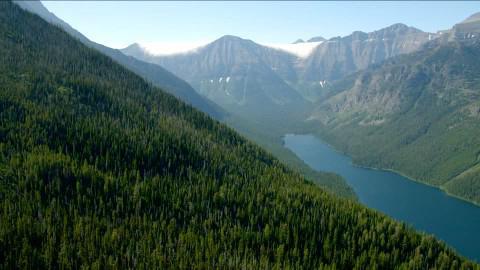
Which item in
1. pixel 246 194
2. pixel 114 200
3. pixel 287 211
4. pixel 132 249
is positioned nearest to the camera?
pixel 132 249

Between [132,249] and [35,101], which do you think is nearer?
[132,249]

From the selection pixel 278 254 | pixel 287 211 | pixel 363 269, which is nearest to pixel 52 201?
pixel 278 254

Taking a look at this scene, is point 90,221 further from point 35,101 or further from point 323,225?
point 35,101

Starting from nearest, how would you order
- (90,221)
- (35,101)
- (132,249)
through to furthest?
(132,249), (90,221), (35,101)

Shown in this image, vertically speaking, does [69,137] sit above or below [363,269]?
above

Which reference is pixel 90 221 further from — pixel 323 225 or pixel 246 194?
pixel 323 225

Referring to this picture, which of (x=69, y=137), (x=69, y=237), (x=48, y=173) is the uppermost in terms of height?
(x=69, y=137)

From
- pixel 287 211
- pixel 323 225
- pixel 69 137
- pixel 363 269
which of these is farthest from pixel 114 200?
pixel 363 269
